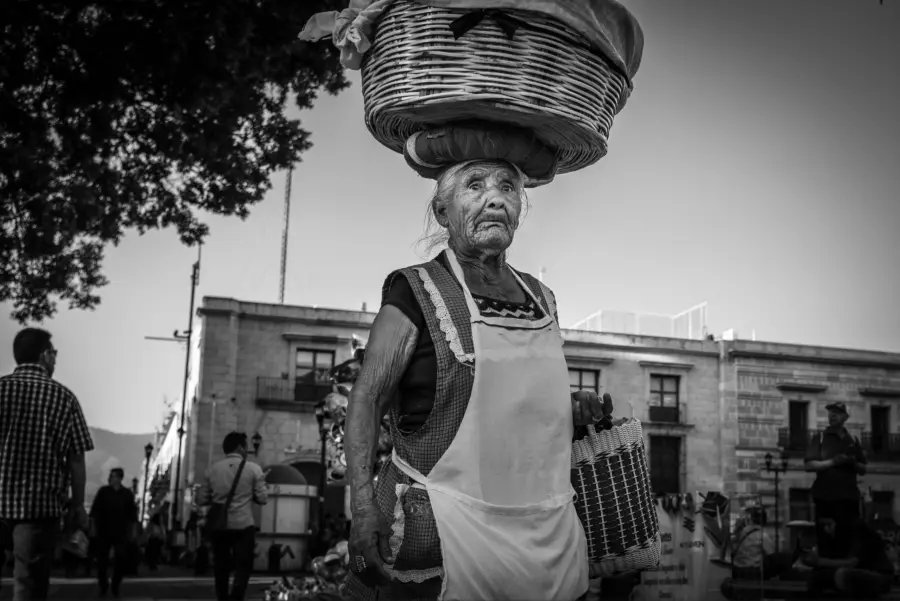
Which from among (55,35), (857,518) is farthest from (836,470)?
(55,35)

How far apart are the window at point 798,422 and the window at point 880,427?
2.48 metres

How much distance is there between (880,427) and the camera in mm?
39188

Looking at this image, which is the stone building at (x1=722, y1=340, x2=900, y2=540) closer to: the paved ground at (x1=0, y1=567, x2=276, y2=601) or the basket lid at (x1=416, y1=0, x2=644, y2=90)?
the paved ground at (x1=0, y1=567, x2=276, y2=601)

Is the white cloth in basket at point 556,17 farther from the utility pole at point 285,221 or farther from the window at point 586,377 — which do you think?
A: the window at point 586,377

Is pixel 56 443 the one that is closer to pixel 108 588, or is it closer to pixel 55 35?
pixel 55 35

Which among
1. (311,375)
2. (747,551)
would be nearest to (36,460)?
(747,551)

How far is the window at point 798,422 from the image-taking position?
129 feet

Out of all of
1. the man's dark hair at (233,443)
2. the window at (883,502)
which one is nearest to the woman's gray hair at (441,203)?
the man's dark hair at (233,443)

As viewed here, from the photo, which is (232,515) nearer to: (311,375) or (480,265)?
(480,265)

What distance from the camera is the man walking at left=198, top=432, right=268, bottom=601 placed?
852 centimetres

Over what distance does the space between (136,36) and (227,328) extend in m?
27.3

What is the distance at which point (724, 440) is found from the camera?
39812mm

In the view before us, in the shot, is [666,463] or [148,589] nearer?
[148,589]

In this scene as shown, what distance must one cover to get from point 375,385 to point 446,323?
23 cm
